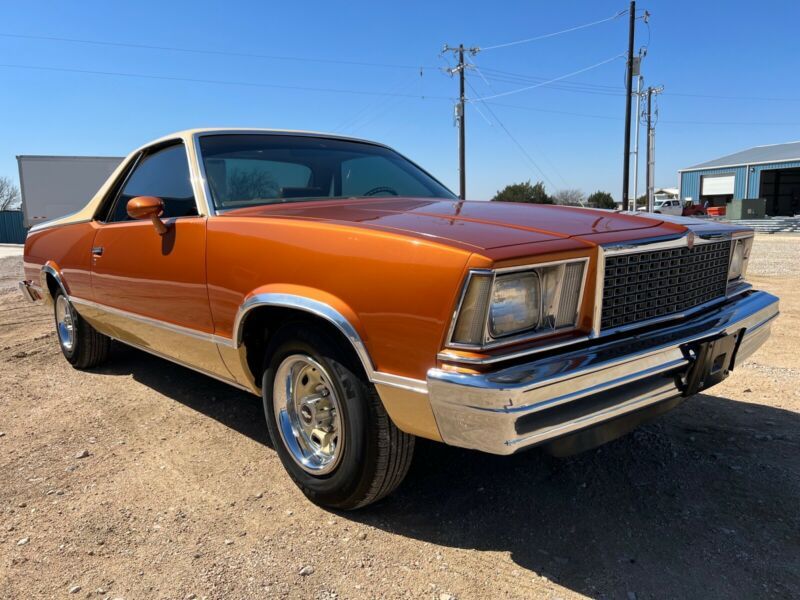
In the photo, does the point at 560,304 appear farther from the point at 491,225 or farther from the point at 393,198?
the point at 393,198

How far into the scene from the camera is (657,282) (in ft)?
7.54

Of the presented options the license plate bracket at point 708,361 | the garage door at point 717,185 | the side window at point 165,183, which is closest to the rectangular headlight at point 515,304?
the license plate bracket at point 708,361

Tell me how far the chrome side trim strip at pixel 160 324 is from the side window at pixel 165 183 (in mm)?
589

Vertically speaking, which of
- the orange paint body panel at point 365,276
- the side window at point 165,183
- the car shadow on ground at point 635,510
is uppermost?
the side window at point 165,183

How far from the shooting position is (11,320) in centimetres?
717

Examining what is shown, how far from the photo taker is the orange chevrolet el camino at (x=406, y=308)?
1830 millimetres

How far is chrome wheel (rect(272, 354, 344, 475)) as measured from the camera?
2.43 metres

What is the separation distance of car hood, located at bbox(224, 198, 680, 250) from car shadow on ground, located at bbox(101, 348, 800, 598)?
118 centimetres

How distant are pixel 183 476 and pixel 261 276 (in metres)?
1.15

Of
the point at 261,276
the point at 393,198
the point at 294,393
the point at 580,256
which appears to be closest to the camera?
the point at 580,256

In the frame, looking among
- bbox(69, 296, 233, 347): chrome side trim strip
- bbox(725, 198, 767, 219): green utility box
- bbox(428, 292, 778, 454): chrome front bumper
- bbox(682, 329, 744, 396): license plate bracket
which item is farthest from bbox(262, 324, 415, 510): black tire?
bbox(725, 198, 767, 219): green utility box

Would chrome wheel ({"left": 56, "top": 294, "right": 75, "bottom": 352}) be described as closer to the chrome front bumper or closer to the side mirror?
the side mirror

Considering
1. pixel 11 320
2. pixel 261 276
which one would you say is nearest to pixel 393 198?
pixel 261 276

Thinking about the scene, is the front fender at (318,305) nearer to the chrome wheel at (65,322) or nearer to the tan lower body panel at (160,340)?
the tan lower body panel at (160,340)
